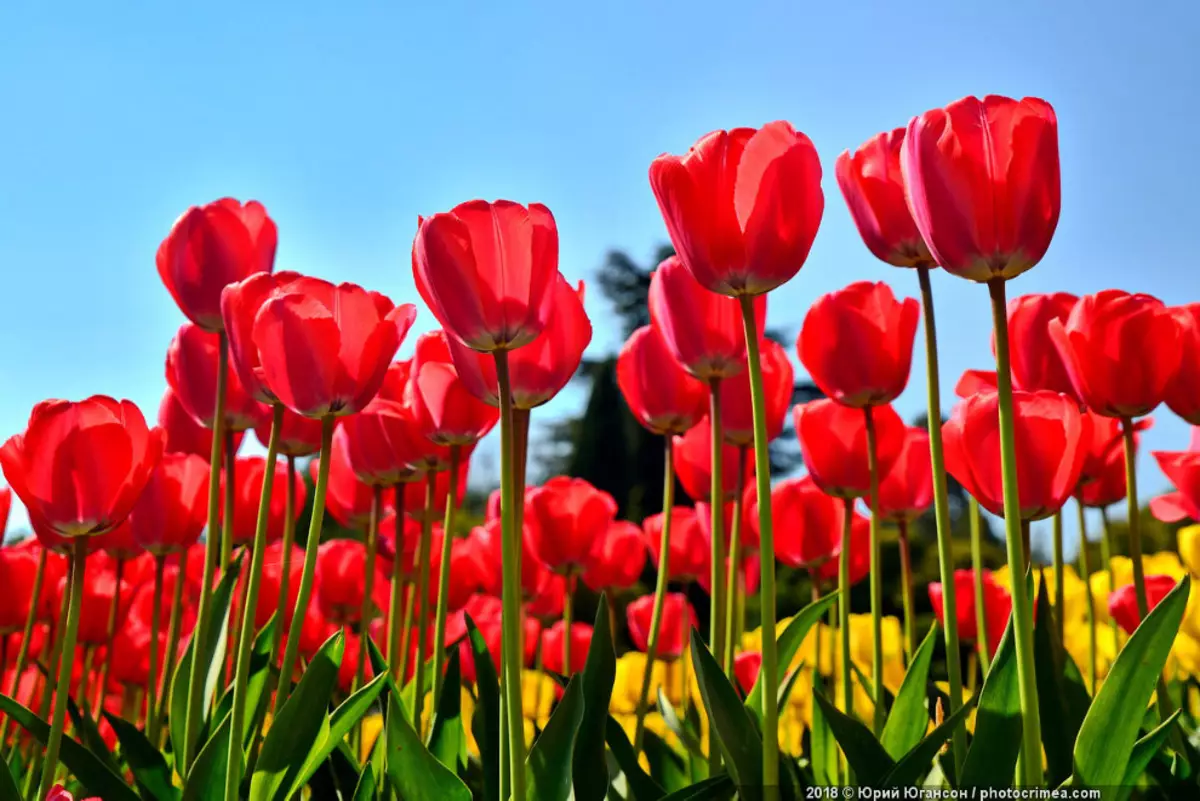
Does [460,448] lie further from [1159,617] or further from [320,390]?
[1159,617]

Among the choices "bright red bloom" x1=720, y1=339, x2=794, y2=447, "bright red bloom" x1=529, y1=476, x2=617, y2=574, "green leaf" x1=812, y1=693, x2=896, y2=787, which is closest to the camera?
"green leaf" x1=812, y1=693, x2=896, y2=787

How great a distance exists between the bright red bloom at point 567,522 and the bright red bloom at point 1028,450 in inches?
46.5

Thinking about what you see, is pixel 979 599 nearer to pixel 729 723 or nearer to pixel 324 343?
pixel 729 723

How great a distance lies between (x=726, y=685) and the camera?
3.94ft

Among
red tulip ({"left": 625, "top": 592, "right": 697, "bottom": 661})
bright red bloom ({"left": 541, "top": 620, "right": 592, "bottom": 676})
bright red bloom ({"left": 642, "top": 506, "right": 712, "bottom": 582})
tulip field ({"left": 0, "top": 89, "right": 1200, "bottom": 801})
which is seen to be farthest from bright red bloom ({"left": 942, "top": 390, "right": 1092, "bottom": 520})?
bright red bloom ({"left": 541, "top": 620, "right": 592, "bottom": 676})

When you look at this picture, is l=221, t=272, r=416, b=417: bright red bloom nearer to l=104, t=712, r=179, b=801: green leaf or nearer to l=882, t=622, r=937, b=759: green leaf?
l=104, t=712, r=179, b=801: green leaf

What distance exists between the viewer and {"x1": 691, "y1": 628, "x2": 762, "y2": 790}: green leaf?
118 cm

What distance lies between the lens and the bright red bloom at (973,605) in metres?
2.40

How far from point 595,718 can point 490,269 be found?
612mm

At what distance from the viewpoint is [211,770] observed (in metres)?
1.36

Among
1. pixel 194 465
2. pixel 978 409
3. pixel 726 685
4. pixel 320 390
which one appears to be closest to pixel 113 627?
pixel 194 465

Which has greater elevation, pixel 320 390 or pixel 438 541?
pixel 320 390

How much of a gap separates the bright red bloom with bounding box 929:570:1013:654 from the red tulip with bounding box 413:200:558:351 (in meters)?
1.39

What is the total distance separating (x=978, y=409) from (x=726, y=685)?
0.65 metres
